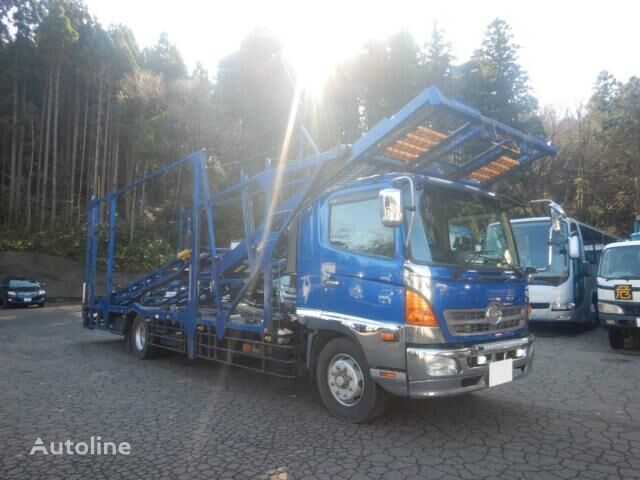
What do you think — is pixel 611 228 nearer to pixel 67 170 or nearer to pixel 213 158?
pixel 213 158

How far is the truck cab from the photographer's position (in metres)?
4.13

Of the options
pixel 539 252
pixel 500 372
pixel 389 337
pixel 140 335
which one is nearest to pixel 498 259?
pixel 500 372

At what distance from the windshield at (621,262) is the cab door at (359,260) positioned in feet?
19.3

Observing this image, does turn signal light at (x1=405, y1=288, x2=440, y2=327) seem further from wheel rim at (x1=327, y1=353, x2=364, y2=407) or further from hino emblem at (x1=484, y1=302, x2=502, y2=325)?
wheel rim at (x1=327, y1=353, x2=364, y2=407)

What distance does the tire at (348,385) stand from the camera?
4.49 metres

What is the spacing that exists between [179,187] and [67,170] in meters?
6.89

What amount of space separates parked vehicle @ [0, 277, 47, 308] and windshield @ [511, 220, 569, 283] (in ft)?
61.0

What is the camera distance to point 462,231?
4809 mm

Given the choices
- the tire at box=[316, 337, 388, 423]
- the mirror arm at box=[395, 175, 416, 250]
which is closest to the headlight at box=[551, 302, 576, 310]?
the tire at box=[316, 337, 388, 423]

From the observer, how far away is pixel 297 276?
538cm

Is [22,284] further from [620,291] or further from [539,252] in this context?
[620,291]

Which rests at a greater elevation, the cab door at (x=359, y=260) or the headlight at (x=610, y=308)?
the cab door at (x=359, y=260)

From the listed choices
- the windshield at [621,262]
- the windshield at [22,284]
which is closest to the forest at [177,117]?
the windshield at [22,284]

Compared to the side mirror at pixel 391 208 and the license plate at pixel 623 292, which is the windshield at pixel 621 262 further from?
the side mirror at pixel 391 208
